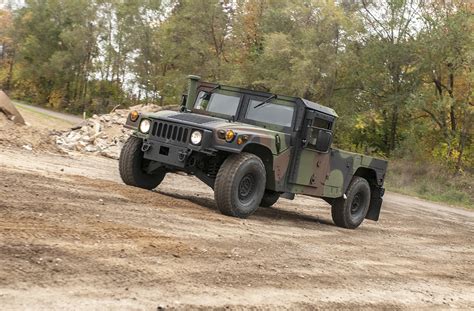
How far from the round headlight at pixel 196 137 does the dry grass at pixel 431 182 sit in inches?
714

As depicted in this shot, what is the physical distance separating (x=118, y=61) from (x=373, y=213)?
42005mm

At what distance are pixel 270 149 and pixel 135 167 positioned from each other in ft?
7.34

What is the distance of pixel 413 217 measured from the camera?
1573cm

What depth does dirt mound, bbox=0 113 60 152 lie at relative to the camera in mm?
14871

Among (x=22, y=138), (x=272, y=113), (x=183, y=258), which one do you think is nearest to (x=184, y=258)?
(x=183, y=258)

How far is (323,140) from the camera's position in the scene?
982cm

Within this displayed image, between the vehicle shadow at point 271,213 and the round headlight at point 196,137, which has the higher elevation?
the round headlight at point 196,137

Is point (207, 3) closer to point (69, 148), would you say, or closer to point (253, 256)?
point (69, 148)

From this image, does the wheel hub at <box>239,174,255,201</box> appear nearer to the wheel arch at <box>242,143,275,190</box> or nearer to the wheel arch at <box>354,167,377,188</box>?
the wheel arch at <box>242,143,275,190</box>

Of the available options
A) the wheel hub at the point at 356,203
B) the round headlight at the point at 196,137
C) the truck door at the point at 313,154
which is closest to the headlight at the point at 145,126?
the round headlight at the point at 196,137

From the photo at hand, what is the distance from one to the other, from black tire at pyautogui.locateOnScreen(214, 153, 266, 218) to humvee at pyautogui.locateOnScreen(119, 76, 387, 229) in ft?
0.04

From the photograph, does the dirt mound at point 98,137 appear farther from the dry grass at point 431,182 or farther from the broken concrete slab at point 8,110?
the dry grass at point 431,182

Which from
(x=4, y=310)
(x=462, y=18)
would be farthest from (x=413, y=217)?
(x=462, y=18)

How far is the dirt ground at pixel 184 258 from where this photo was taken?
429 centimetres
